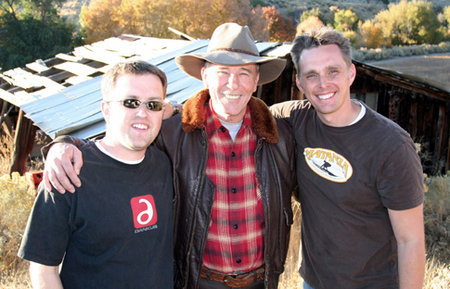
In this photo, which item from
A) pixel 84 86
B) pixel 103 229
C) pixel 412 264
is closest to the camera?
pixel 103 229

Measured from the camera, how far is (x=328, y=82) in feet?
7.68

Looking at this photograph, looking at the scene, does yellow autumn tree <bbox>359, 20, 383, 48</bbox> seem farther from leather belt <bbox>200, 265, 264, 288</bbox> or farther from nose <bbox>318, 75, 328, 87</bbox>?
leather belt <bbox>200, 265, 264, 288</bbox>

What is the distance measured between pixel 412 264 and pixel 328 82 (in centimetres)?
120

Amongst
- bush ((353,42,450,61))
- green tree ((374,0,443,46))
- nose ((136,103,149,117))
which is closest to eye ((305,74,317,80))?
nose ((136,103,149,117))

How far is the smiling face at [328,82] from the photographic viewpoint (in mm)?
2301

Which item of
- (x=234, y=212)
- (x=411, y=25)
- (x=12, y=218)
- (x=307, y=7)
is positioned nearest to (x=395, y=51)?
(x=411, y=25)

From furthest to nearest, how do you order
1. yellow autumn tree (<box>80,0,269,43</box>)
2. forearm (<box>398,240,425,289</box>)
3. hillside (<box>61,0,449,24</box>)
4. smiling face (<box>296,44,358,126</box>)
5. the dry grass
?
hillside (<box>61,0,449,24</box>)
yellow autumn tree (<box>80,0,269,43</box>)
the dry grass
smiling face (<box>296,44,358,126</box>)
forearm (<box>398,240,425,289</box>)

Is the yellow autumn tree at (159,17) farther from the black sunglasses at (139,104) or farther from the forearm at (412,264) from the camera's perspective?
the forearm at (412,264)

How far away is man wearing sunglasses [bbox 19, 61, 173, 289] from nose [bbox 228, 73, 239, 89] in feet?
1.68

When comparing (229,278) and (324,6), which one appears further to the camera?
(324,6)

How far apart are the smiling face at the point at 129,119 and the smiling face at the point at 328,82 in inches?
40.7

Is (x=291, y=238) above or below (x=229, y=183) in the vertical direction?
below

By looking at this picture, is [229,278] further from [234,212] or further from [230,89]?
[230,89]

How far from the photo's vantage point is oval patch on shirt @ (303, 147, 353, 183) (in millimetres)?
2213
